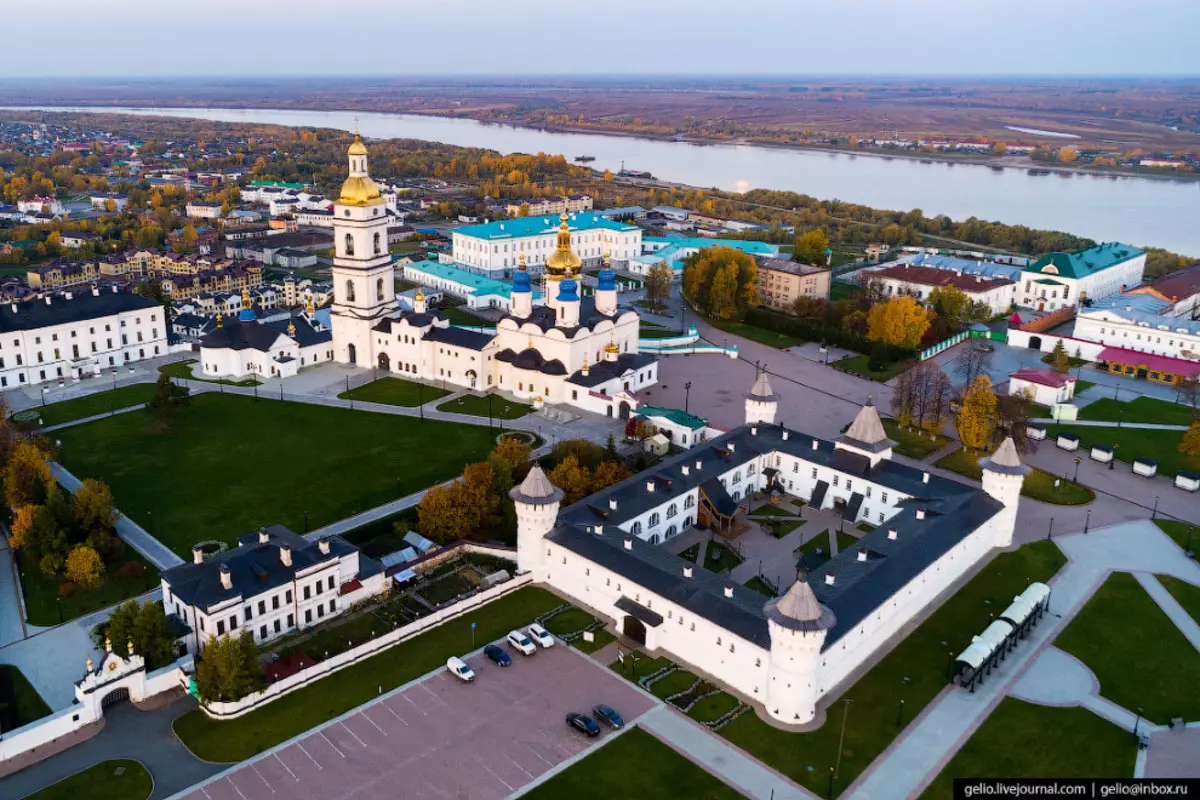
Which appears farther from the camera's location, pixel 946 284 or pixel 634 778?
pixel 946 284

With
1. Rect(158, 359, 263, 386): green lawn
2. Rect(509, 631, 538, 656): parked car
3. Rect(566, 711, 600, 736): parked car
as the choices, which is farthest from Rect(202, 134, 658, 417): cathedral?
Rect(566, 711, 600, 736): parked car

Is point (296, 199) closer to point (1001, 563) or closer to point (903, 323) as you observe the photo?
point (903, 323)

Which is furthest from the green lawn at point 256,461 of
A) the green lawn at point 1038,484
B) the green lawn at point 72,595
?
the green lawn at point 1038,484

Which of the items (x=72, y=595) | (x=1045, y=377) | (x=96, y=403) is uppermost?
(x=1045, y=377)

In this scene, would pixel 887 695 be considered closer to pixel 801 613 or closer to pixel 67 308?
pixel 801 613

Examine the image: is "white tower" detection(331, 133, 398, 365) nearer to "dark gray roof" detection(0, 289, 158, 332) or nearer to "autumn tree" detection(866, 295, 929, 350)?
"dark gray roof" detection(0, 289, 158, 332)

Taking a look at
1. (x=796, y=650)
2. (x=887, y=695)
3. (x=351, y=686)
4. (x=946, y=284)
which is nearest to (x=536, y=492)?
(x=351, y=686)
